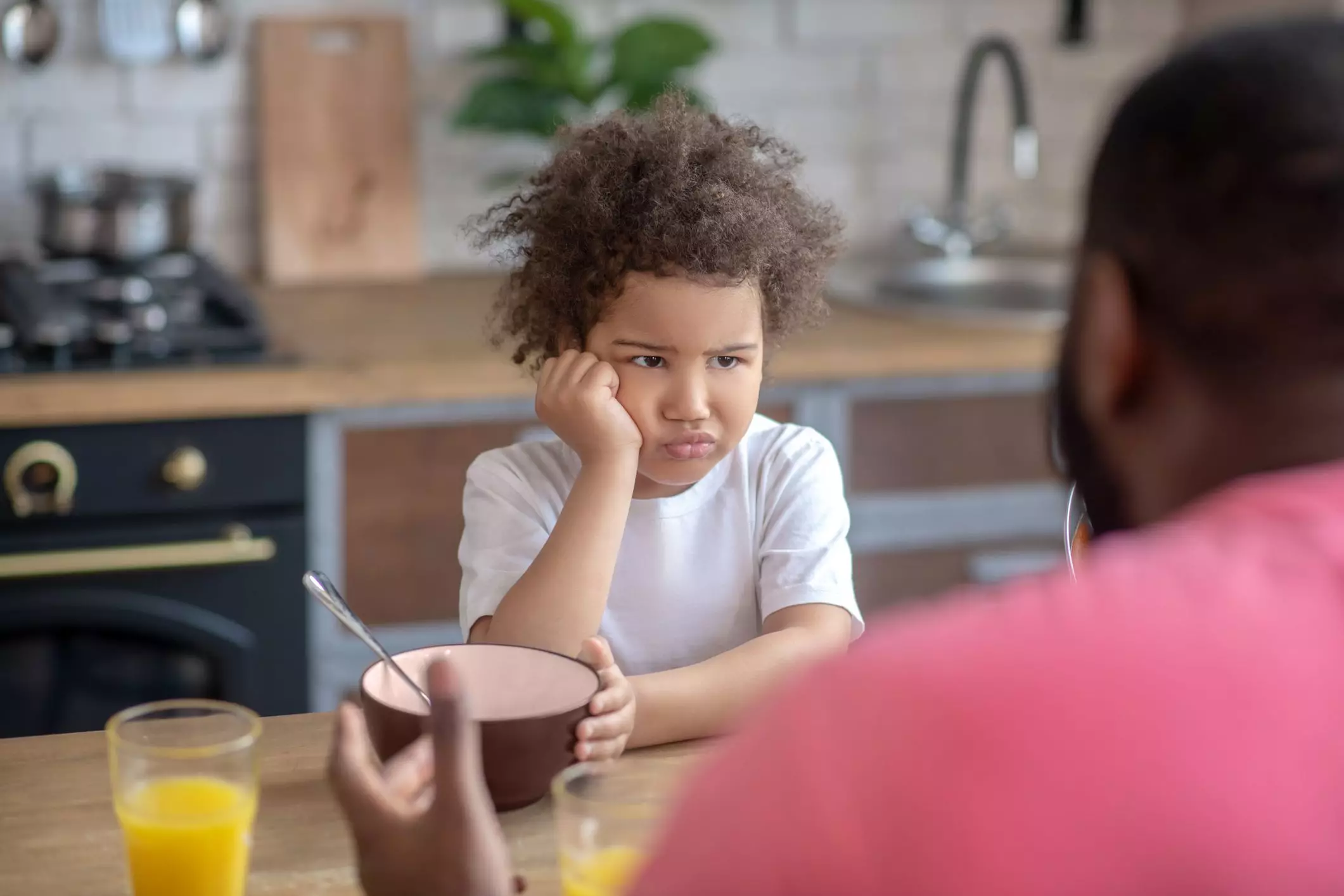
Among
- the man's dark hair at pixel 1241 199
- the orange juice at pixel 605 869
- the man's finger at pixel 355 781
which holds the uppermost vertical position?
the man's dark hair at pixel 1241 199

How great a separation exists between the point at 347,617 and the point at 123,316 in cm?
133

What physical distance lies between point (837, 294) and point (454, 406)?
0.77 meters

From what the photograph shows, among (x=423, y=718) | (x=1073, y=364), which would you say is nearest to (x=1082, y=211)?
(x=1073, y=364)

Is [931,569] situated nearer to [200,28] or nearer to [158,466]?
[158,466]

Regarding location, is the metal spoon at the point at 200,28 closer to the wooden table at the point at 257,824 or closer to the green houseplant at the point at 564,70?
the green houseplant at the point at 564,70

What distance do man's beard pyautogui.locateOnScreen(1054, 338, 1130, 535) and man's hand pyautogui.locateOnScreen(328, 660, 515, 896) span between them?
0.93 ft

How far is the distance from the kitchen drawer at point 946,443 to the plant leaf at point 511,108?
73cm

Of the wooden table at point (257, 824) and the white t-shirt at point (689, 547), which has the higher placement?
the white t-shirt at point (689, 547)

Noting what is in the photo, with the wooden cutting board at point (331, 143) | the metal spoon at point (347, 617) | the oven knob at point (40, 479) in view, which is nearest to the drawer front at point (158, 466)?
the oven knob at point (40, 479)

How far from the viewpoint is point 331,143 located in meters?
2.66

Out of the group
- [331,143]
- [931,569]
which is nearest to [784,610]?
[931,569]

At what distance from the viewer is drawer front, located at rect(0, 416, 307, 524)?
2.01 m

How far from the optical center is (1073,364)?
0.66m

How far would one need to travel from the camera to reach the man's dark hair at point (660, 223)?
123 cm
